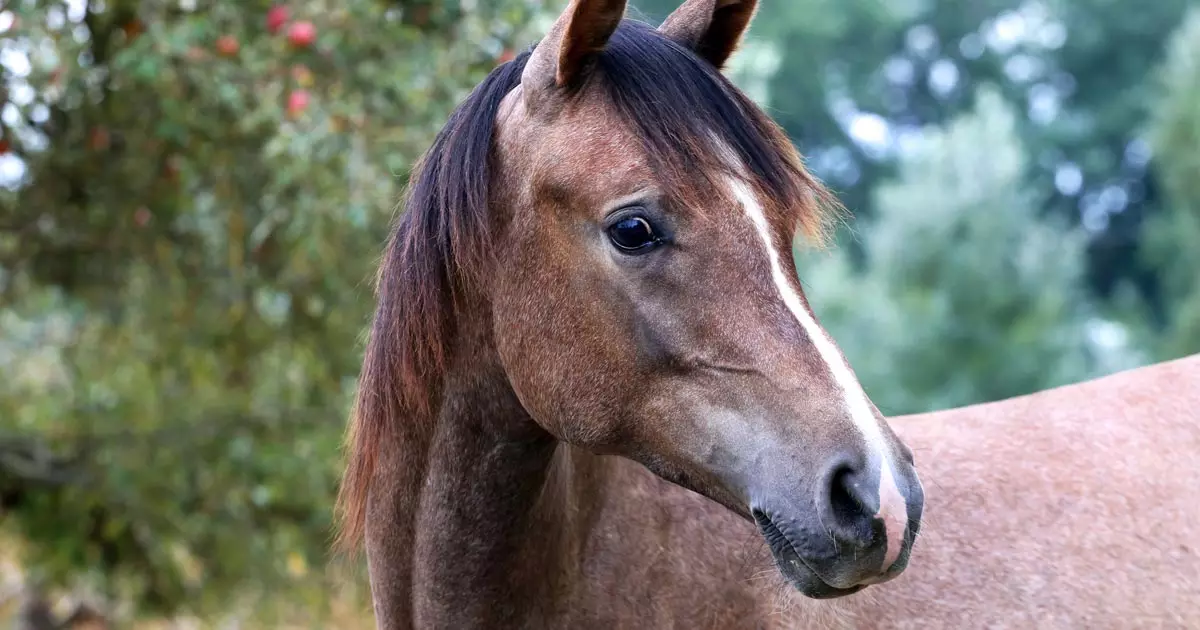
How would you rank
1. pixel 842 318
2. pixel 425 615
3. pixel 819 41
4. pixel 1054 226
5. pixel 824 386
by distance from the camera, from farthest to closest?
pixel 819 41 → pixel 1054 226 → pixel 842 318 → pixel 425 615 → pixel 824 386

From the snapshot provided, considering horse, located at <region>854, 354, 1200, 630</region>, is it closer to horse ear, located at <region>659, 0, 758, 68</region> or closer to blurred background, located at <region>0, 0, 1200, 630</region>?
blurred background, located at <region>0, 0, 1200, 630</region>

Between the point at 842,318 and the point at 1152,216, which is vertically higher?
the point at 842,318

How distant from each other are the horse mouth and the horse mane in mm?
543

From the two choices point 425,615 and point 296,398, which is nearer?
point 425,615

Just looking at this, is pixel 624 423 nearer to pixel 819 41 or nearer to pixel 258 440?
pixel 258 440

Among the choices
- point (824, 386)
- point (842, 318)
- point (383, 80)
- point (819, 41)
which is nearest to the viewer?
point (824, 386)

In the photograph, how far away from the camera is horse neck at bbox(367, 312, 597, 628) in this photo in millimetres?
2125

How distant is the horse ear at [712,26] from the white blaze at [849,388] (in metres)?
0.41

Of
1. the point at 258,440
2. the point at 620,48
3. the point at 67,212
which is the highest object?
the point at 620,48

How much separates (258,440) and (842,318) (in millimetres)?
6743

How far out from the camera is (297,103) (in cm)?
405

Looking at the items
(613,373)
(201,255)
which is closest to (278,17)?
(201,255)

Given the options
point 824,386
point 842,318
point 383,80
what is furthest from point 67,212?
point 842,318

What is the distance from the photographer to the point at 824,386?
1.74 metres
